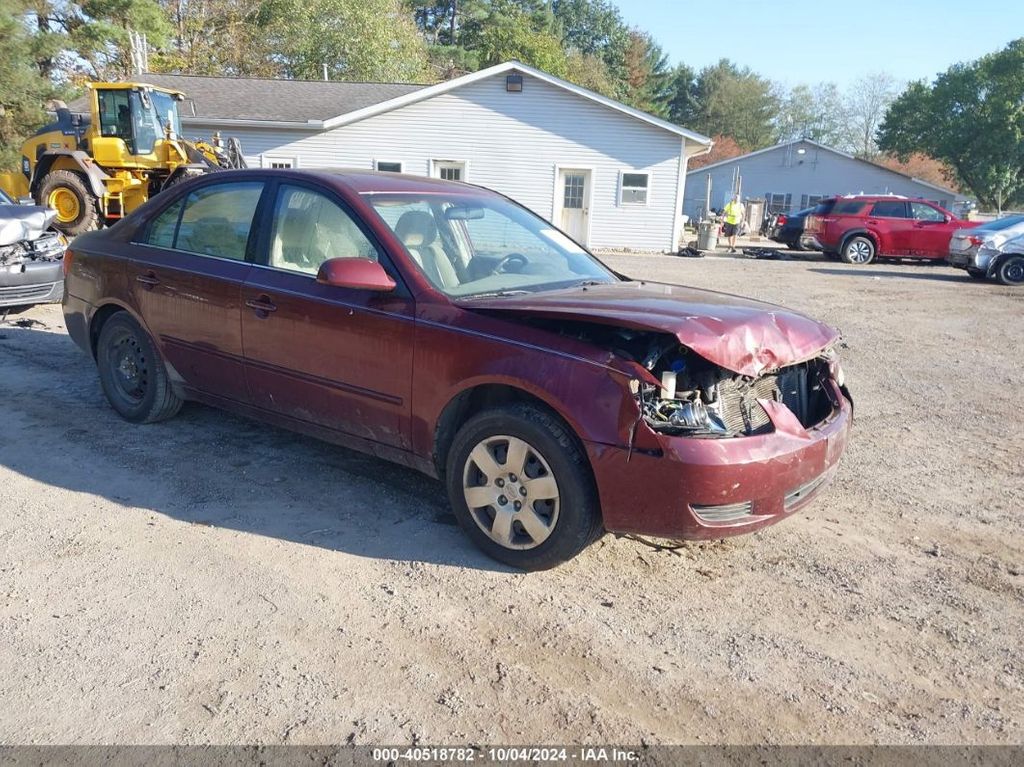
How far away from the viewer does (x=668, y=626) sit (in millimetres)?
3238

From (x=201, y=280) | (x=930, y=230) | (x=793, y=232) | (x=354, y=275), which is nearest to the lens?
(x=354, y=275)

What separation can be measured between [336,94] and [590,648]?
25153mm

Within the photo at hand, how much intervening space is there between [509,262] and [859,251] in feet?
65.7

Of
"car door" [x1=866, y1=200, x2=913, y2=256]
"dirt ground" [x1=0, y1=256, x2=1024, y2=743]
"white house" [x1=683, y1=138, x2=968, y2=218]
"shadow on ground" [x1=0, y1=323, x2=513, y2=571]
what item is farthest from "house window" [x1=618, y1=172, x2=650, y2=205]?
"white house" [x1=683, y1=138, x2=968, y2=218]

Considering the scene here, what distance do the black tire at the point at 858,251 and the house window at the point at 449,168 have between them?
10.9 meters

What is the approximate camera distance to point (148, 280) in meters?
5.02

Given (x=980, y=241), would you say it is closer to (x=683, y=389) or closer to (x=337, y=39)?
(x=683, y=389)

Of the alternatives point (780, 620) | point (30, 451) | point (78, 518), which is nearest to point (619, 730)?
point (780, 620)

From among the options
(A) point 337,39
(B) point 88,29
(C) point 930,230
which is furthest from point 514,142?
(A) point 337,39

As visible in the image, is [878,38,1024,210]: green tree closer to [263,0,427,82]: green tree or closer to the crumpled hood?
[263,0,427,82]: green tree

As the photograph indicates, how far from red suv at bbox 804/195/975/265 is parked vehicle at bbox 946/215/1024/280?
2.66 metres

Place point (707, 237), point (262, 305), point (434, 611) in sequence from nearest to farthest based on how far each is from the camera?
point (434, 611)
point (262, 305)
point (707, 237)

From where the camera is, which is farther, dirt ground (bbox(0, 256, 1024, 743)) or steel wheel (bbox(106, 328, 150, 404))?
steel wheel (bbox(106, 328, 150, 404))

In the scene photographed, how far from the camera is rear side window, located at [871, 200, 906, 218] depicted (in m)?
21.7
